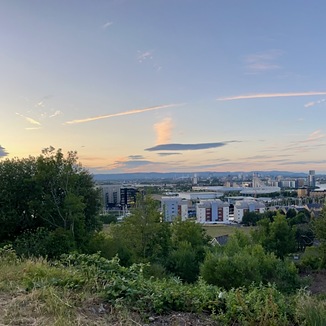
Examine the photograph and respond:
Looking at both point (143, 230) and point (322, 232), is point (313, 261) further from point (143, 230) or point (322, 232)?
point (143, 230)

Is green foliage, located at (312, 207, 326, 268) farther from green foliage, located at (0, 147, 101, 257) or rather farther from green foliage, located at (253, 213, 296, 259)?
green foliage, located at (0, 147, 101, 257)

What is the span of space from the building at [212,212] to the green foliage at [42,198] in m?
32.4

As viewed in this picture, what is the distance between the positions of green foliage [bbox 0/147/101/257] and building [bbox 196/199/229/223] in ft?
106

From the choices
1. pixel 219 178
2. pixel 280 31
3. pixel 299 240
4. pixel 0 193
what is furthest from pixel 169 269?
pixel 219 178

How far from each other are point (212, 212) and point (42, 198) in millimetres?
35081

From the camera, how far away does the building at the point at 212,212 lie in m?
45.6

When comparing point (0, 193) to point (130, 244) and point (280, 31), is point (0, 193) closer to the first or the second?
point (130, 244)

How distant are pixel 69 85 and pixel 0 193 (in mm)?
5224

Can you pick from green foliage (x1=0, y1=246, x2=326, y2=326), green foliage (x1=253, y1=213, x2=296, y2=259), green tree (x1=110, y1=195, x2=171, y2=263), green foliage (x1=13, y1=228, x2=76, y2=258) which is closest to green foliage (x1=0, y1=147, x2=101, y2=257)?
green foliage (x1=13, y1=228, x2=76, y2=258)

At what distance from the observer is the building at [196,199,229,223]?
45625 mm

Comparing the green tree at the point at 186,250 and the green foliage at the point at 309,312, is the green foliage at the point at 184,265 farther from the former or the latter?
the green foliage at the point at 309,312

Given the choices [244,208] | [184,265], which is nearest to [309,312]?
[184,265]

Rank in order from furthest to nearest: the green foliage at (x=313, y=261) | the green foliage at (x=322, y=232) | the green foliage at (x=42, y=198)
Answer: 1. the green foliage at (x=313, y=261)
2. the green foliage at (x=322, y=232)
3. the green foliage at (x=42, y=198)

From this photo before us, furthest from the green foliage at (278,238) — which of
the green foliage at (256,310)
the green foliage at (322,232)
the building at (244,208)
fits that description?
the building at (244,208)
